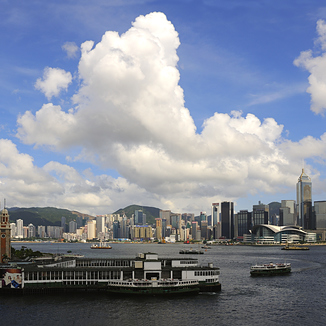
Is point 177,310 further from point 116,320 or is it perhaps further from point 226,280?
point 226,280

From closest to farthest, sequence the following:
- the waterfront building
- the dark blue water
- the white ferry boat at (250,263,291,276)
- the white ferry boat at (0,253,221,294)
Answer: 1. the dark blue water
2. the white ferry boat at (0,253,221,294)
3. the white ferry boat at (250,263,291,276)
4. the waterfront building

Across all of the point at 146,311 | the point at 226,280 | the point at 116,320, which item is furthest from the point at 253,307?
the point at 226,280

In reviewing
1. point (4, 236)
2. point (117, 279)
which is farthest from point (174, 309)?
point (4, 236)

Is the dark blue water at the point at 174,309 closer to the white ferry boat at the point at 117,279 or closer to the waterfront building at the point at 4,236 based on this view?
the white ferry boat at the point at 117,279

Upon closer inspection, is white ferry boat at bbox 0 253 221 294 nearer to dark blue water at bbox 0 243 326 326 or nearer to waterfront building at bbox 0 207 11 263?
dark blue water at bbox 0 243 326 326

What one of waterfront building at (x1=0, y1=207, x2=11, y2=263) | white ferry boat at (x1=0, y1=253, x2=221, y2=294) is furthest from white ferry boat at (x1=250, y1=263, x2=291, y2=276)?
waterfront building at (x1=0, y1=207, x2=11, y2=263)

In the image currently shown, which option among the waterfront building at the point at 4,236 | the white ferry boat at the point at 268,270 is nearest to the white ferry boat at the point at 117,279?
the white ferry boat at the point at 268,270

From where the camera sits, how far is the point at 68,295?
321 ft

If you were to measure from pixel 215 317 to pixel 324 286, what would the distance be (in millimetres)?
59272

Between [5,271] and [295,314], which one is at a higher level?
[5,271]

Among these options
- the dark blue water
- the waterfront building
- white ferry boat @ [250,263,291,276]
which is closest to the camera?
the dark blue water

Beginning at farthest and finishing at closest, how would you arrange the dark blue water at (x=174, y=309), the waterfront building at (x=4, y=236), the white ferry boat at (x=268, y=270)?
1. the waterfront building at (x=4, y=236)
2. the white ferry boat at (x=268, y=270)
3. the dark blue water at (x=174, y=309)

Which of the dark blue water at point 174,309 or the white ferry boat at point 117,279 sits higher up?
the white ferry boat at point 117,279

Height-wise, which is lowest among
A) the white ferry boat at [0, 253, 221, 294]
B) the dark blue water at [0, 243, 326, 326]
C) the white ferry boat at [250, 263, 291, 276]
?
the white ferry boat at [250, 263, 291, 276]
